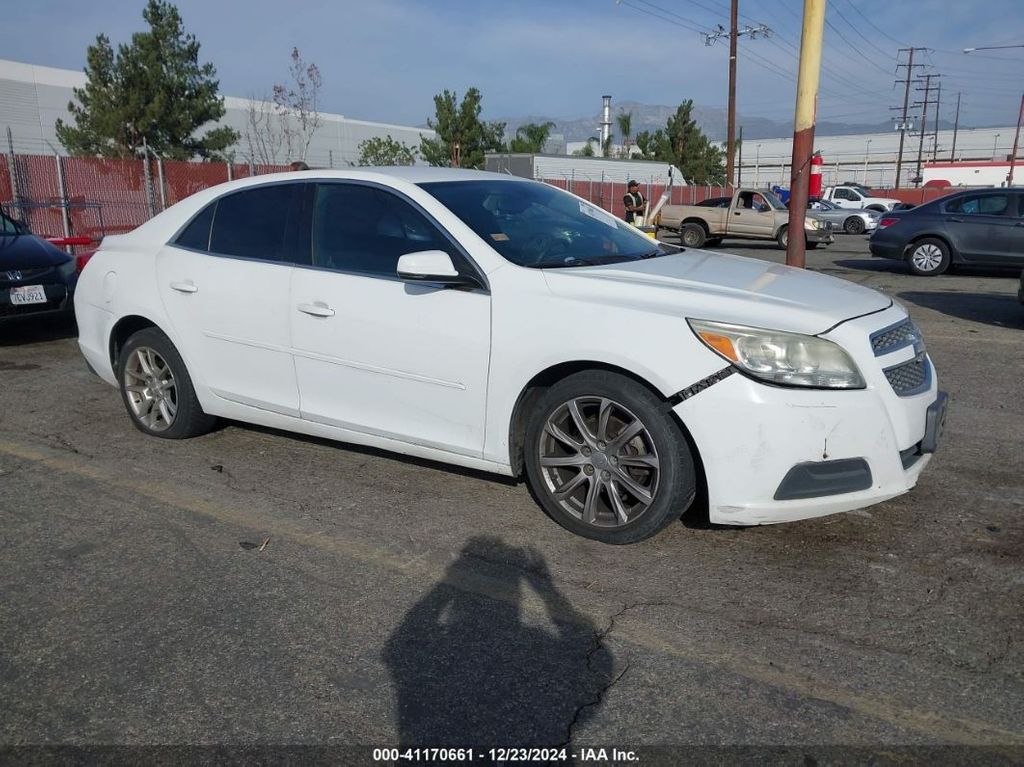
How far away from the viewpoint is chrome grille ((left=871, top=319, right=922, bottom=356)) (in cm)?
348

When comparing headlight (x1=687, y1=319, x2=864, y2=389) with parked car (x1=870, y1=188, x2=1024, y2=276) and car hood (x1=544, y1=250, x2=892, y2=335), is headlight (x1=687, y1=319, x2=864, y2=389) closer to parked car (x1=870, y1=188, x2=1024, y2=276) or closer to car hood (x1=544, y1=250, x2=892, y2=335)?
car hood (x1=544, y1=250, x2=892, y2=335)

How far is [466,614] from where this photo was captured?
314 cm

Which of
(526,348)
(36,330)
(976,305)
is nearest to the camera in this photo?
(526,348)

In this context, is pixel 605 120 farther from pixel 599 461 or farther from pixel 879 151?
pixel 599 461

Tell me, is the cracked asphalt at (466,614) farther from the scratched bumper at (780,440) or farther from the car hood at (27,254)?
the car hood at (27,254)

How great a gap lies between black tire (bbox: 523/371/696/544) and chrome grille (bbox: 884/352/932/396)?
89cm

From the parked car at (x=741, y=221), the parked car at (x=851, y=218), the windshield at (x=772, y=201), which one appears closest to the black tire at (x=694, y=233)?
the parked car at (x=741, y=221)

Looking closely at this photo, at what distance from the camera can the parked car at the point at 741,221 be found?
21.9 metres

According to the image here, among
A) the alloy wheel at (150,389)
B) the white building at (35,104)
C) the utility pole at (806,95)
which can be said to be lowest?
the alloy wheel at (150,389)

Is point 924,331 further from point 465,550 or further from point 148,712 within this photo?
point 148,712

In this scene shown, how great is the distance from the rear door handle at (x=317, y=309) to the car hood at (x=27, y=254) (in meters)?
5.27

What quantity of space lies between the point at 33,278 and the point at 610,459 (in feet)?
22.6

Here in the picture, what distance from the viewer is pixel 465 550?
3.68 meters

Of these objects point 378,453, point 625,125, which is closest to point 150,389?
point 378,453
